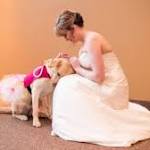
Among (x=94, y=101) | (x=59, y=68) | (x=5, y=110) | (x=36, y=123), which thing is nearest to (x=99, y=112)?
(x=94, y=101)

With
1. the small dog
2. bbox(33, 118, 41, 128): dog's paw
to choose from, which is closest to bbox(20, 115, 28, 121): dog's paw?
the small dog

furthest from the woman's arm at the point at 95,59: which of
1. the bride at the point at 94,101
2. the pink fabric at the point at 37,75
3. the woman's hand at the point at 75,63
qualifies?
the pink fabric at the point at 37,75

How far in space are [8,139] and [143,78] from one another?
204 centimetres

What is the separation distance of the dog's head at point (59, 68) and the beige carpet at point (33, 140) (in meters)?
0.49

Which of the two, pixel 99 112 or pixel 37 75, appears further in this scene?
pixel 37 75

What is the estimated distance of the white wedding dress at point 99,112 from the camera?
2.84 m

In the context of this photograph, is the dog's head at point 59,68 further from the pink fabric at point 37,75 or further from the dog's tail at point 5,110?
the dog's tail at point 5,110

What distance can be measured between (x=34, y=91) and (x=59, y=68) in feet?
1.05

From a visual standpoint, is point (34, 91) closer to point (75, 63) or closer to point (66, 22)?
point (75, 63)

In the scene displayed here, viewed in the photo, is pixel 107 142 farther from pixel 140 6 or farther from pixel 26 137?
pixel 140 6

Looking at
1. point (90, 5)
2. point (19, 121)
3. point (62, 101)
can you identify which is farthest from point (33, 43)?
point (62, 101)

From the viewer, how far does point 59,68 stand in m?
3.16

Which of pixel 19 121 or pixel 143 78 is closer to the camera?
pixel 19 121

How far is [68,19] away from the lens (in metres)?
2.94
